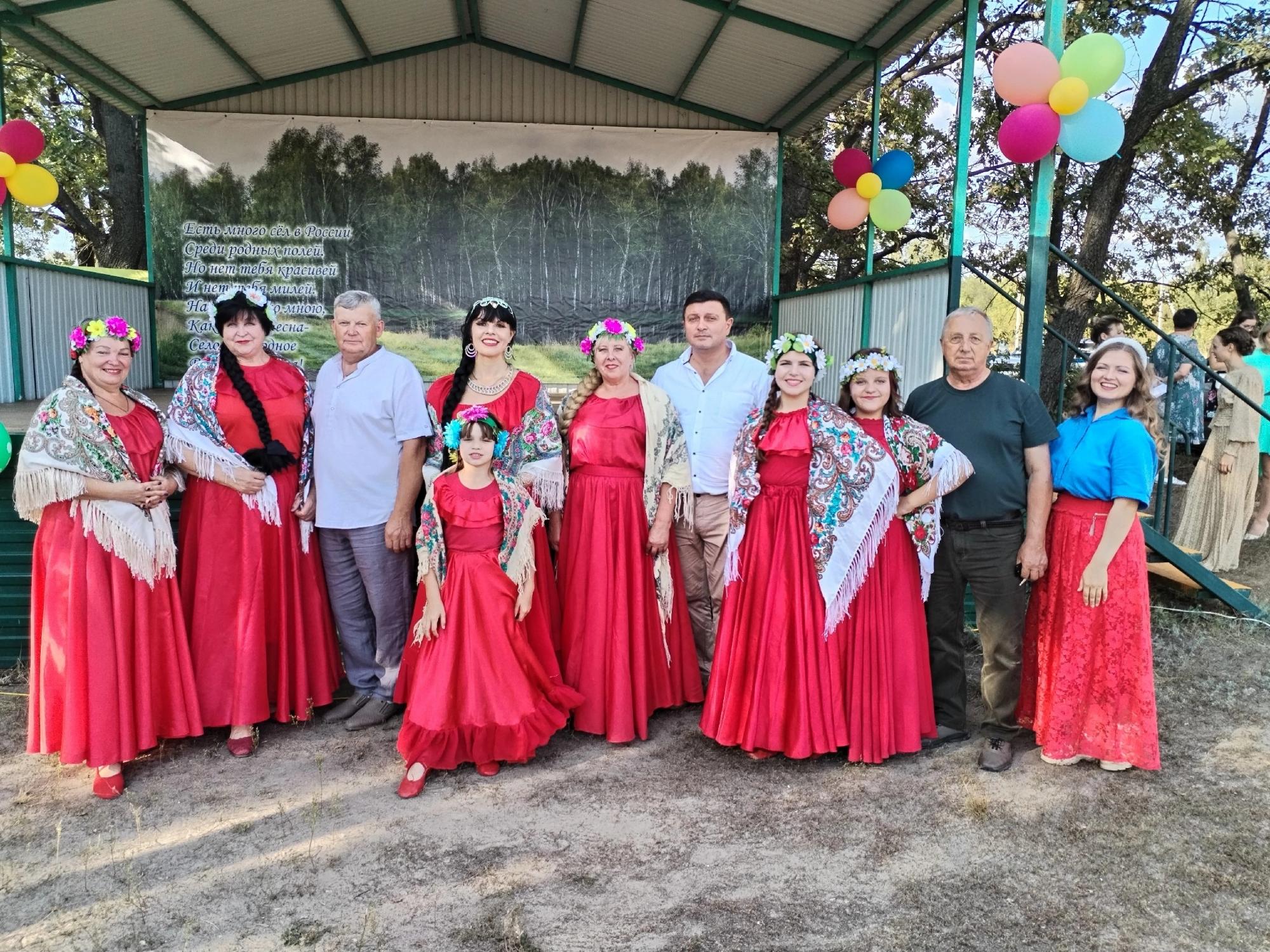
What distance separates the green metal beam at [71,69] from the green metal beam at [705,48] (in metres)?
5.55

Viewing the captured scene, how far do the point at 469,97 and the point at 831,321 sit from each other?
5.06 m

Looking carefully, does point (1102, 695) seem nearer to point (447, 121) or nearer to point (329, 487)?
point (329, 487)

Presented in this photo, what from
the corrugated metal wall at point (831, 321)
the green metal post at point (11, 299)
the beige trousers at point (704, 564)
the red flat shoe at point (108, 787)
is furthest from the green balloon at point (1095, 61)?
the green metal post at point (11, 299)

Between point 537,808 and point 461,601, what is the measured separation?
31.2 inches

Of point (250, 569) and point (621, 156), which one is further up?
point (621, 156)

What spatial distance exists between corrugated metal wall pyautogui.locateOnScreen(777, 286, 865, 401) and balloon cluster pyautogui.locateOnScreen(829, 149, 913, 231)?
0.62 meters

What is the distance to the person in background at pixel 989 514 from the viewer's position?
3396mm

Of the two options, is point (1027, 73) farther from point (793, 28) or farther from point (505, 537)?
point (505, 537)

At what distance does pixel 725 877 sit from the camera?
2752 mm

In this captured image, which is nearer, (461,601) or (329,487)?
(461,601)

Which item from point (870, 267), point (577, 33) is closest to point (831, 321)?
point (870, 267)

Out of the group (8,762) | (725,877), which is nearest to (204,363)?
(8,762)

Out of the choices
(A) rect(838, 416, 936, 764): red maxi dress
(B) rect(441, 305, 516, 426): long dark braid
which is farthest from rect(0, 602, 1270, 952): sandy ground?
(B) rect(441, 305, 516, 426): long dark braid

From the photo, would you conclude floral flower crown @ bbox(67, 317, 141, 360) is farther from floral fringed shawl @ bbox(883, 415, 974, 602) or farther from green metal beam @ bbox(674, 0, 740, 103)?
green metal beam @ bbox(674, 0, 740, 103)
